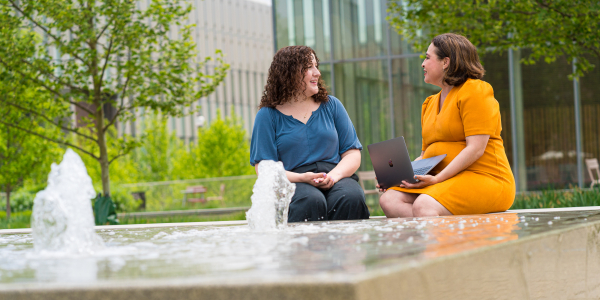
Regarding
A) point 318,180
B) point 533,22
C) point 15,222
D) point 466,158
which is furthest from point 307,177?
point 15,222

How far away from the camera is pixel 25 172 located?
14000mm

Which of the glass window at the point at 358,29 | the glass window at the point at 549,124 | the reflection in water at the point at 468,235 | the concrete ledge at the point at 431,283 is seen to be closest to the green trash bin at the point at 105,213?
the reflection in water at the point at 468,235

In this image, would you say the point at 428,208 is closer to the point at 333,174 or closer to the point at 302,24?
the point at 333,174

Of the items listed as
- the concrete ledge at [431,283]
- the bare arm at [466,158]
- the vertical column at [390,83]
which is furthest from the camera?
the vertical column at [390,83]

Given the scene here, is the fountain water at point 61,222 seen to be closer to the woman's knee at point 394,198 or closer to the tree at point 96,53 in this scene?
the woman's knee at point 394,198

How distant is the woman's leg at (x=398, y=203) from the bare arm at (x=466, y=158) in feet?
0.55

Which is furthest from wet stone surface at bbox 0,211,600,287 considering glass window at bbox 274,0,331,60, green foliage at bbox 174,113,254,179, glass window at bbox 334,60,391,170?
green foliage at bbox 174,113,254,179

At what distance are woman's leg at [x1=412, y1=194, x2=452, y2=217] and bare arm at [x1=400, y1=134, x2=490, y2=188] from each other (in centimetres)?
18

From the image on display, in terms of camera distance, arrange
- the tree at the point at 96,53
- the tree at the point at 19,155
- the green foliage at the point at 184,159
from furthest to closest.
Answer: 1. the green foliage at the point at 184,159
2. the tree at the point at 19,155
3. the tree at the point at 96,53

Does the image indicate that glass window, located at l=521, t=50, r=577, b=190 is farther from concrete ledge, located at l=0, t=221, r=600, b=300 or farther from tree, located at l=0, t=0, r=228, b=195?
concrete ledge, located at l=0, t=221, r=600, b=300

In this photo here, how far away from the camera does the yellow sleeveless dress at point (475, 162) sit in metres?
3.28

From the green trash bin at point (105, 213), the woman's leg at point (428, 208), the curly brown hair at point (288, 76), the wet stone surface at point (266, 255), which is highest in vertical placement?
the curly brown hair at point (288, 76)

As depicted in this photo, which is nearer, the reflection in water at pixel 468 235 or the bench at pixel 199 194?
the reflection in water at pixel 468 235

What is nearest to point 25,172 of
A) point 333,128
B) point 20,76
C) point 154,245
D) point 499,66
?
point 20,76
